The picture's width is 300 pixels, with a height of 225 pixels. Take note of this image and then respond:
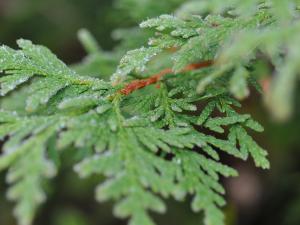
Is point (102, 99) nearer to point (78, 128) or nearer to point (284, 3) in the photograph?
point (78, 128)

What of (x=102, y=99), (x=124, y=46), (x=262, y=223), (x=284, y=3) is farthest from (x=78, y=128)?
(x=262, y=223)

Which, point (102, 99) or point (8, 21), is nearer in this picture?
point (102, 99)

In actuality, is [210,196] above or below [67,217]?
below

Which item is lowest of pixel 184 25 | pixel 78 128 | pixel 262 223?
pixel 262 223

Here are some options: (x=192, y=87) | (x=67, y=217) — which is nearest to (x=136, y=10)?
(x=192, y=87)

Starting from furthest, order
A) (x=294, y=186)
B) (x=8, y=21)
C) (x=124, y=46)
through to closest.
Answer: (x=8, y=21), (x=294, y=186), (x=124, y=46)

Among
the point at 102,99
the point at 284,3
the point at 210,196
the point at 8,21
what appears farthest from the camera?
the point at 8,21

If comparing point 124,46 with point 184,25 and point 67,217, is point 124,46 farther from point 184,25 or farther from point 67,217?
point 67,217
